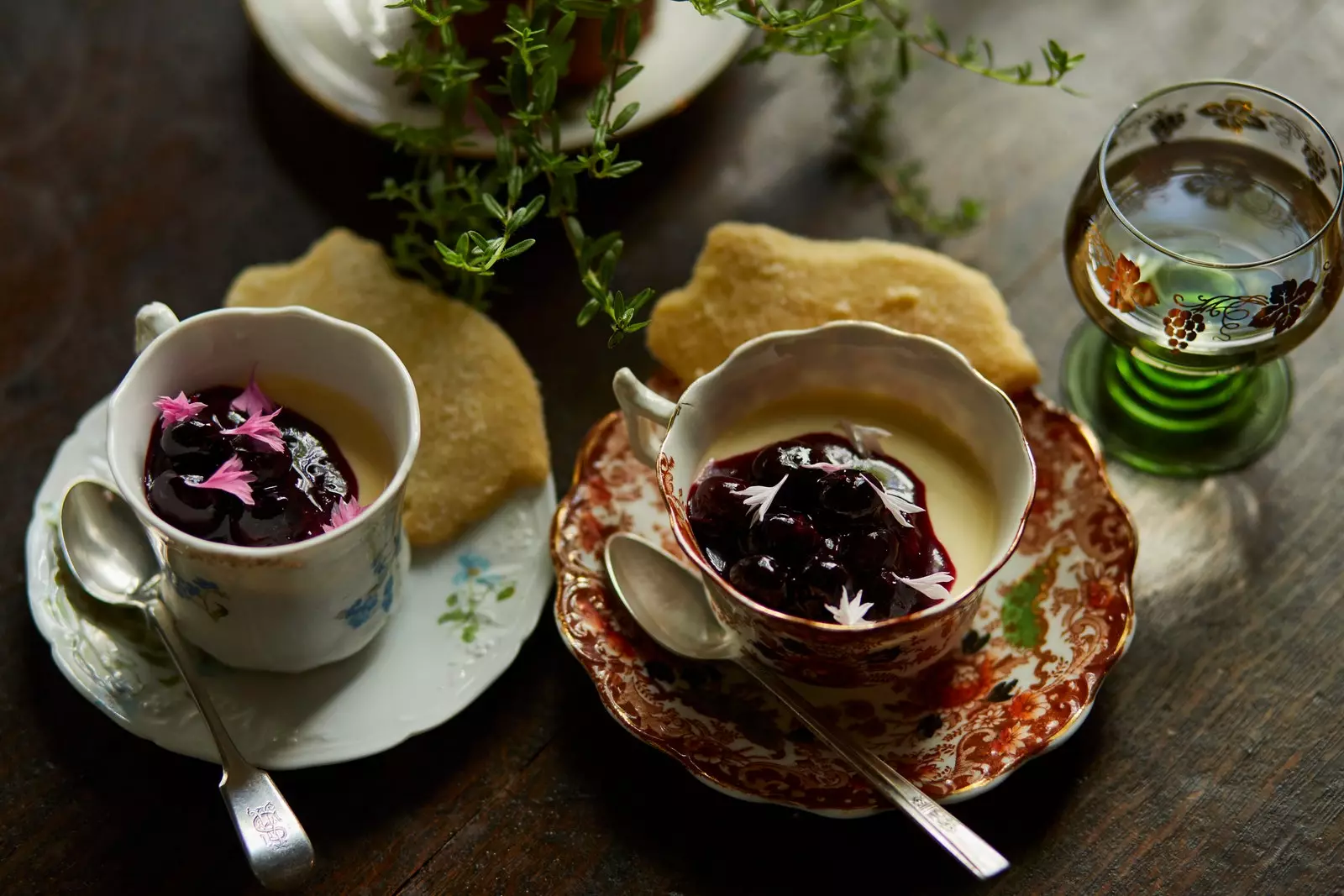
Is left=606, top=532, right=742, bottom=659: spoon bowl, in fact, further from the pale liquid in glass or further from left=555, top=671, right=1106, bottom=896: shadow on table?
the pale liquid in glass

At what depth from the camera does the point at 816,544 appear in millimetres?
980

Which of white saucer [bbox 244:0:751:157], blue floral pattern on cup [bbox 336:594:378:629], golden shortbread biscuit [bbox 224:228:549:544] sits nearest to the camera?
blue floral pattern on cup [bbox 336:594:378:629]

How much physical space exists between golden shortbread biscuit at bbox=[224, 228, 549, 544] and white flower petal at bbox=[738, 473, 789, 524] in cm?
26

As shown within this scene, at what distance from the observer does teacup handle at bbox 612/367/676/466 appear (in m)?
1.07

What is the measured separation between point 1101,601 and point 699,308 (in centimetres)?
46

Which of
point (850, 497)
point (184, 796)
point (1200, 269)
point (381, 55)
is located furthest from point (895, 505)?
point (381, 55)

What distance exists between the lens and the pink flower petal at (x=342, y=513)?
1.01m

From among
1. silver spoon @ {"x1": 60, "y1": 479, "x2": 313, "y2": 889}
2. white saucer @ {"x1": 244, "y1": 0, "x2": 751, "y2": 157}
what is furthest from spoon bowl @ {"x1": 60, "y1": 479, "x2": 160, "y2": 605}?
white saucer @ {"x1": 244, "y1": 0, "x2": 751, "y2": 157}

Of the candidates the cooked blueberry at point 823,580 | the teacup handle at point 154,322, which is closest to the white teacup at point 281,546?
the teacup handle at point 154,322

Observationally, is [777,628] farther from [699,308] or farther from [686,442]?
[699,308]

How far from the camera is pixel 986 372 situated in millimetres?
1208

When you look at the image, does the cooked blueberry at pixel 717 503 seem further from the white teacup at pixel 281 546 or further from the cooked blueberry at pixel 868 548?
the white teacup at pixel 281 546

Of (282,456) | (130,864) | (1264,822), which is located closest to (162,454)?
(282,456)

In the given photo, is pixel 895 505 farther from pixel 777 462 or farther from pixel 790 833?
pixel 790 833
